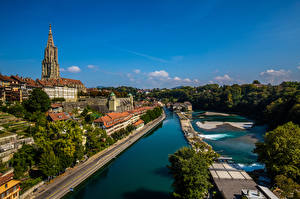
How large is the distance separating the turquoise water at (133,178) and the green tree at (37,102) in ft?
68.9

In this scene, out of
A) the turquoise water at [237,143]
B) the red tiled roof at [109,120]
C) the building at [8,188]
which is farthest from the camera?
the red tiled roof at [109,120]

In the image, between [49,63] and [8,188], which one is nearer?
[8,188]

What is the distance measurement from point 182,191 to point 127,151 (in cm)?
2244

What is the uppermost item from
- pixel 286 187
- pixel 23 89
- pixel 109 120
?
pixel 23 89

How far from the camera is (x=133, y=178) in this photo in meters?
26.5

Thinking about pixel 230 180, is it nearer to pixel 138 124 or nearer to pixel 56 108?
pixel 138 124

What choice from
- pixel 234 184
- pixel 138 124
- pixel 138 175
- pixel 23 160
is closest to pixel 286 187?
pixel 234 184

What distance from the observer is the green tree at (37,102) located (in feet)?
125

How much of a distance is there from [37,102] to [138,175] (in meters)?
28.0

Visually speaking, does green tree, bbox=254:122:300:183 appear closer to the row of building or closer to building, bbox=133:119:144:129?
building, bbox=133:119:144:129

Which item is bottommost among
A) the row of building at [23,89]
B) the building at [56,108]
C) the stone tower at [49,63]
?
the building at [56,108]

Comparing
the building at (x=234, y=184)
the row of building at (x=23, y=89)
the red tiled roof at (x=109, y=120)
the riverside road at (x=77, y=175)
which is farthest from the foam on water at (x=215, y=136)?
the row of building at (x=23, y=89)

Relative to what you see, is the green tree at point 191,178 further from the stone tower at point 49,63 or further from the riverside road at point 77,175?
the stone tower at point 49,63

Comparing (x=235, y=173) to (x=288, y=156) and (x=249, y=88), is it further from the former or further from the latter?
(x=249, y=88)
